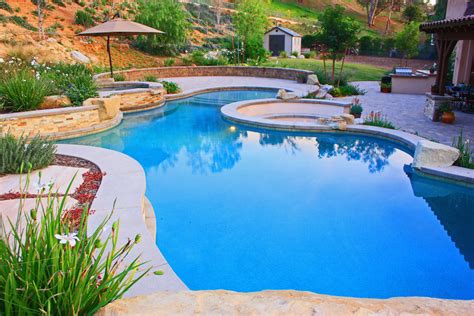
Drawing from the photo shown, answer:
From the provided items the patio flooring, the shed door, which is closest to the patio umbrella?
the patio flooring

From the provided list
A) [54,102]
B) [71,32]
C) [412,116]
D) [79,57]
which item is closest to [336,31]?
[412,116]

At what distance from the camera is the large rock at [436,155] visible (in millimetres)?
7215

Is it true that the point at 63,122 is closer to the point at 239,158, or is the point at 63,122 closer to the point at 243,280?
the point at 239,158

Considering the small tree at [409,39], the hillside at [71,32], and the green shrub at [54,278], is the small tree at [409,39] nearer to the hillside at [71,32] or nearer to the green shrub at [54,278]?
the hillside at [71,32]

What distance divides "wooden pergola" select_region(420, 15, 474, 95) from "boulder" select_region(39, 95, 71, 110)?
10228mm

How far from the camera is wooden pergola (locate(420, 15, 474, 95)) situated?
380 inches


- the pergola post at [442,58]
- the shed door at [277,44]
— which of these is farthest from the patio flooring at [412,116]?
the shed door at [277,44]

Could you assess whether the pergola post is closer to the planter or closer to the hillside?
the planter

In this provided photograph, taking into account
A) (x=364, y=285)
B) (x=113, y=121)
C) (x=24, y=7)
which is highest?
(x=24, y=7)

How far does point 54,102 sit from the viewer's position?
34.2 ft

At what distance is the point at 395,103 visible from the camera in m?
14.2

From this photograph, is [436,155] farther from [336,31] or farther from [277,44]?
[277,44]

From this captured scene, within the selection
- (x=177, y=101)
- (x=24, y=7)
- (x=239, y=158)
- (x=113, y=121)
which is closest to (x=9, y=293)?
(x=239, y=158)

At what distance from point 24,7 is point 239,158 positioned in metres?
30.0
